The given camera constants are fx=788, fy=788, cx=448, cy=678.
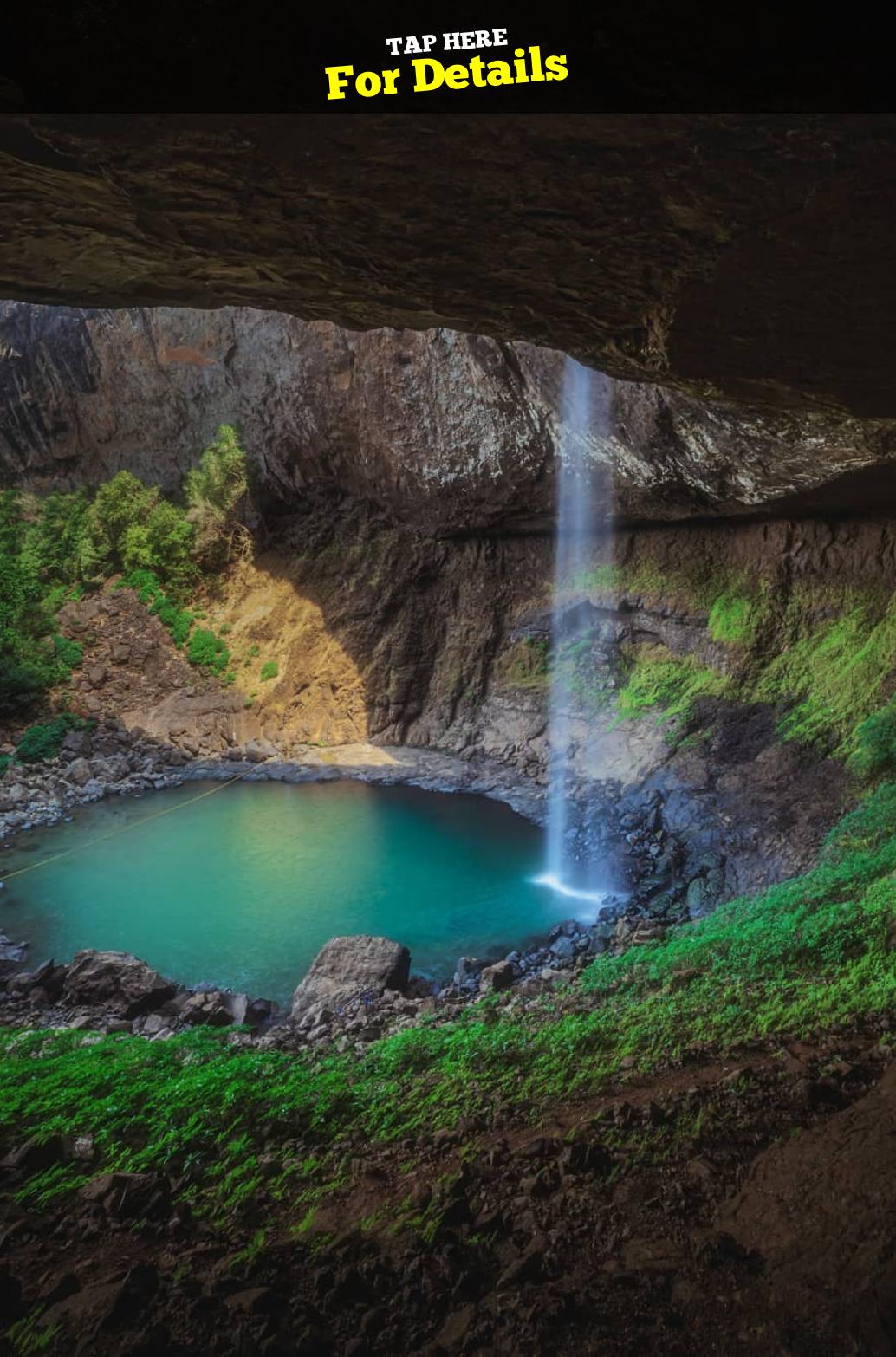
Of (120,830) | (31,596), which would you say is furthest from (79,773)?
(31,596)

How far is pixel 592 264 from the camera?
379 cm

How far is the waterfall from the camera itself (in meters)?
11.3

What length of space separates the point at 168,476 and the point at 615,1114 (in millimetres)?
19758

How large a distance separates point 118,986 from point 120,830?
6466 mm

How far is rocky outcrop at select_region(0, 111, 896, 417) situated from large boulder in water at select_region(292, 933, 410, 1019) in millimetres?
5716

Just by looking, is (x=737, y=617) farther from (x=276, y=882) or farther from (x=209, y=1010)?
(x=209, y=1010)

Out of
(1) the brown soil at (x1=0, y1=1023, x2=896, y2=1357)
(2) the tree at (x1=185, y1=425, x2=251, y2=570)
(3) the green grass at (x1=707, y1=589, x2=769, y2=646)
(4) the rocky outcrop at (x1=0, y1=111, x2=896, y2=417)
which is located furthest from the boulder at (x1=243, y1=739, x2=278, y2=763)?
(1) the brown soil at (x1=0, y1=1023, x2=896, y2=1357)

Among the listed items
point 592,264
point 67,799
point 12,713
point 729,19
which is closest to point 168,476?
point 12,713

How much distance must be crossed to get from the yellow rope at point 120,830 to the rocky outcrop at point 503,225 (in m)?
9.48

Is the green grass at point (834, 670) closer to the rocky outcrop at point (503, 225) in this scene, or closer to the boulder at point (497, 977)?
the boulder at point (497, 977)

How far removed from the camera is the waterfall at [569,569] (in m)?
11.3

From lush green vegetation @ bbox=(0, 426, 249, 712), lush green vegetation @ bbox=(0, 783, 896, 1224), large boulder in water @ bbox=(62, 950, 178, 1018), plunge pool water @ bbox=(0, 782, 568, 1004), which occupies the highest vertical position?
lush green vegetation @ bbox=(0, 426, 249, 712)

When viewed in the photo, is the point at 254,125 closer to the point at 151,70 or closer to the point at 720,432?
the point at 151,70

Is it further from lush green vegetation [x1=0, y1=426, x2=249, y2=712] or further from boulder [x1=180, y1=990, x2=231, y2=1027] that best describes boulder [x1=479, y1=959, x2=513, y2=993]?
lush green vegetation [x1=0, y1=426, x2=249, y2=712]
